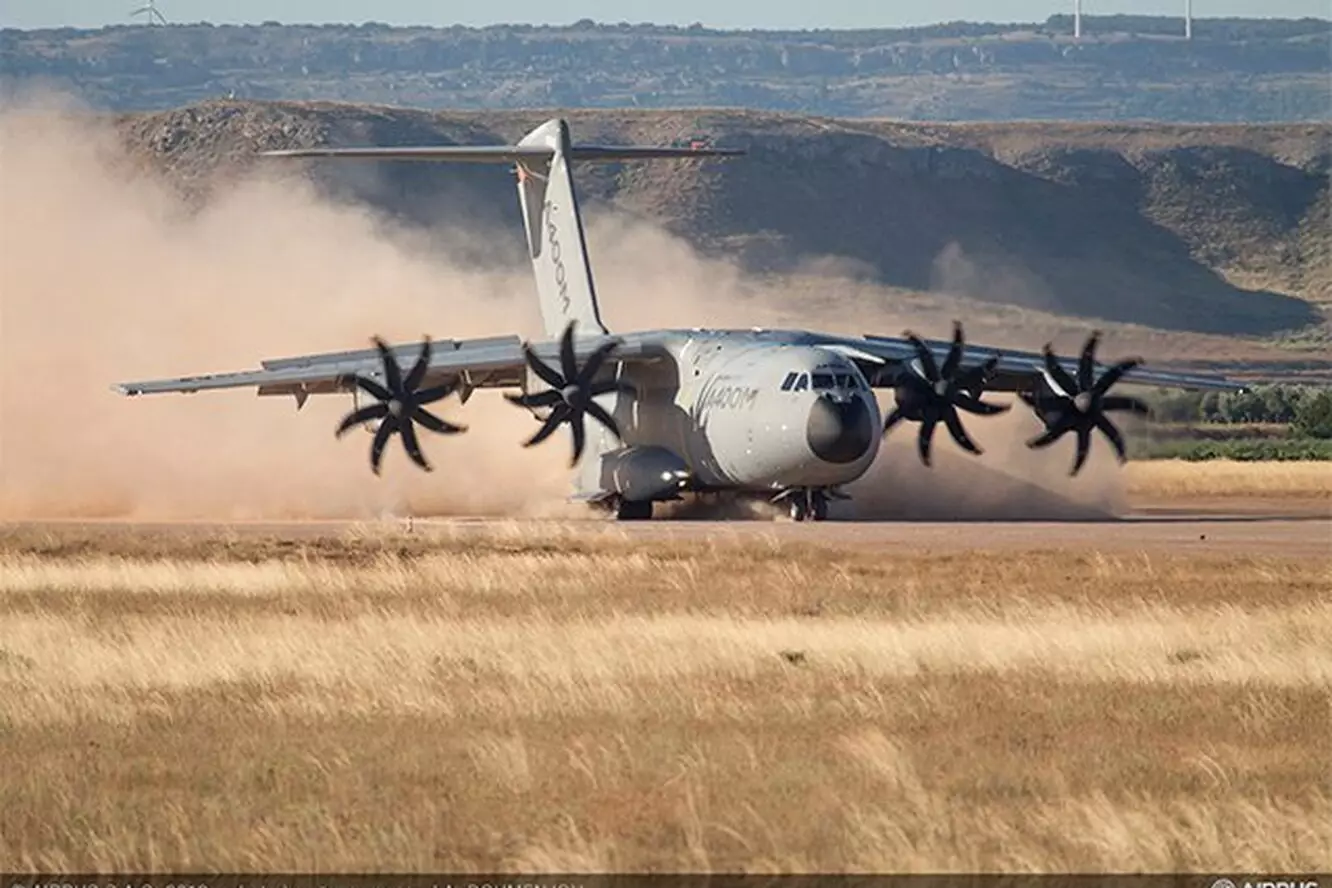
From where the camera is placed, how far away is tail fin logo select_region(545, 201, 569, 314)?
51.3 meters

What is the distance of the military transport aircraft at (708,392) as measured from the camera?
43812mm

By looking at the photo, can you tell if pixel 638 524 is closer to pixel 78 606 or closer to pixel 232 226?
pixel 78 606

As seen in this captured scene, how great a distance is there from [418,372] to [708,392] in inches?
198

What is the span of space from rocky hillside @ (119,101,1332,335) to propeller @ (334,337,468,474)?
111 m

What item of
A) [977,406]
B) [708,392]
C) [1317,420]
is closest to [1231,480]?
[977,406]

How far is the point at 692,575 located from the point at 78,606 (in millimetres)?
7693

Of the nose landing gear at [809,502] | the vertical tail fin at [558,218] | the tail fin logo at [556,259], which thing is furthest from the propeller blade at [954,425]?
the tail fin logo at [556,259]

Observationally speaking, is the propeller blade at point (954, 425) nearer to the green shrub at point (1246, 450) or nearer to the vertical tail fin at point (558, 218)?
the vertical tail fin at point (558, 218)

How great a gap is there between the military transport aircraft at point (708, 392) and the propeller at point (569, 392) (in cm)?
3

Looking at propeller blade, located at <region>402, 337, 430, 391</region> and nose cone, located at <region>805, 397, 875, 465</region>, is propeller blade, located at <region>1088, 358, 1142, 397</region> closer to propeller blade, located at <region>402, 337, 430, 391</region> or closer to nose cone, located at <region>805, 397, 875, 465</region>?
nose cone, located at <region>805, 397, 875, 465</region>

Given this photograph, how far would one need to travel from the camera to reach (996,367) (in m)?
46.8

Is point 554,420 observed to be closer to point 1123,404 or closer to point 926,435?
point 926,435

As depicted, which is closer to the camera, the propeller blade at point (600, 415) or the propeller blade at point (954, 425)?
the propeller blade at point (600, 415)

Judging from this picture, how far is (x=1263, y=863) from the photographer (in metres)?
14.9
